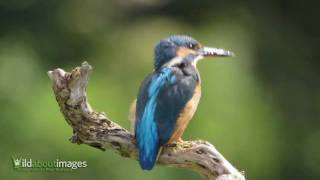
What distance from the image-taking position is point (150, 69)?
9.55 feet

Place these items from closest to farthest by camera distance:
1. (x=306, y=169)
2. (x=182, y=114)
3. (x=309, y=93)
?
(x=182, y=114)
(x=306, y=169)
(x=309, y=93)

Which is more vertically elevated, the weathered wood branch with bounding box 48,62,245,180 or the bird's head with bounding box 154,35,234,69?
the bird's head with bounding box 154,35,234,69

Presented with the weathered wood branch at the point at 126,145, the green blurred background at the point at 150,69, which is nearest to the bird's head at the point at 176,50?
the weathered wood branch at the point at 126,145

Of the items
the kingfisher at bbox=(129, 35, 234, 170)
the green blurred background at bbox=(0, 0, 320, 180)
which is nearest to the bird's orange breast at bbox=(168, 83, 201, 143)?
the kingfisher at bbox=(129, 35, 234, 170)

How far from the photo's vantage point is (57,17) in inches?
131

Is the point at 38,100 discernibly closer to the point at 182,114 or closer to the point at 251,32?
the point at 251,32

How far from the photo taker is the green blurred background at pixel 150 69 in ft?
8.46

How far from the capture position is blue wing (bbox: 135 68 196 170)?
1359 mm

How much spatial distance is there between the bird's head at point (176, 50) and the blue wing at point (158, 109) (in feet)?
0.06

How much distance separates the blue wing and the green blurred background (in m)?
1.14

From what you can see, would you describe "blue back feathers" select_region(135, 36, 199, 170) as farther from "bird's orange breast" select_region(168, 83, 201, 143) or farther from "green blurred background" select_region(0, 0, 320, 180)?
"green blurred background" select_region(0, 0, 320, 180)

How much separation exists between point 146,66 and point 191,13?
1.81ft

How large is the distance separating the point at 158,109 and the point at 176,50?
0.29 ft

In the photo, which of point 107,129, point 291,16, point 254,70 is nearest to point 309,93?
point 254,70
